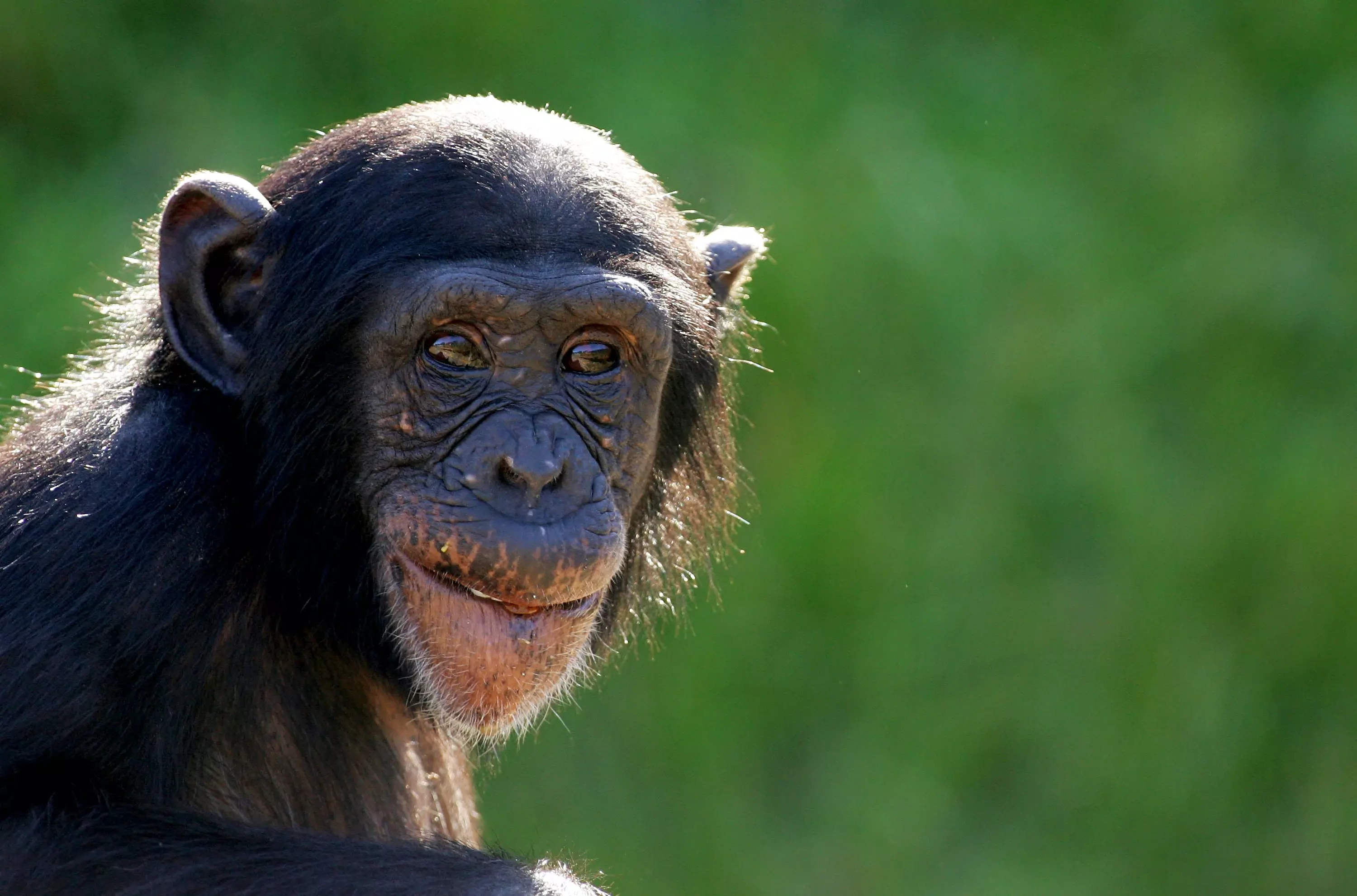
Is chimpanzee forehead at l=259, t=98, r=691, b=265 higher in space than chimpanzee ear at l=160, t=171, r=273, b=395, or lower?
higher

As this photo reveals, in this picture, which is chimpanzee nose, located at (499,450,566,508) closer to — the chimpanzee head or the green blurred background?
the chimpanzee head

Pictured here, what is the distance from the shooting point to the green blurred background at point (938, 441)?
962cm

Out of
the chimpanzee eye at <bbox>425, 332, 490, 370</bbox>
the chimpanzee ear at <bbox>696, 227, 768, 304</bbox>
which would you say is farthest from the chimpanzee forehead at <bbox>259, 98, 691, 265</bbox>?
the chimpanzee ear at <bbox>696, 227, 768, 304</bbox>

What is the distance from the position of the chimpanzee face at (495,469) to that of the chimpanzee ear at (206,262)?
1.27 ft

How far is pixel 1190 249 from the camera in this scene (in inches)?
410

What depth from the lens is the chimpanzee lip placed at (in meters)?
4.23

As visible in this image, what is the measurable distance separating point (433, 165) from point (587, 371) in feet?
2.33

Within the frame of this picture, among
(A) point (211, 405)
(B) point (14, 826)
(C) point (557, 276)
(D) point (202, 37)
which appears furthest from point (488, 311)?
(D) point (202, 37)

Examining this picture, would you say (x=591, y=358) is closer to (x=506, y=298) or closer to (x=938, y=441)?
(x=506, y=298)

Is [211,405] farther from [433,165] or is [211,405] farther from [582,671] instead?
[582,671]

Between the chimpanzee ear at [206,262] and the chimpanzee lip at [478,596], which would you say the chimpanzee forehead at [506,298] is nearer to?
the chimpanzee ear at [206,262]

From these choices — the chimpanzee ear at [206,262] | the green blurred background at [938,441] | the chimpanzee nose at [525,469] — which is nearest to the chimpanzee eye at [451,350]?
the chimpanzee nose at [525,469]

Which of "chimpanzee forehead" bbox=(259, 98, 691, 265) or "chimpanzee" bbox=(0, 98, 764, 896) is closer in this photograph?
"chimpanzee" bbox=(0, 98, 764, 896)

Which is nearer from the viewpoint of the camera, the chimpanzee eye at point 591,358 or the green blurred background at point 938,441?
the chimpanzee eye at point 591,358
